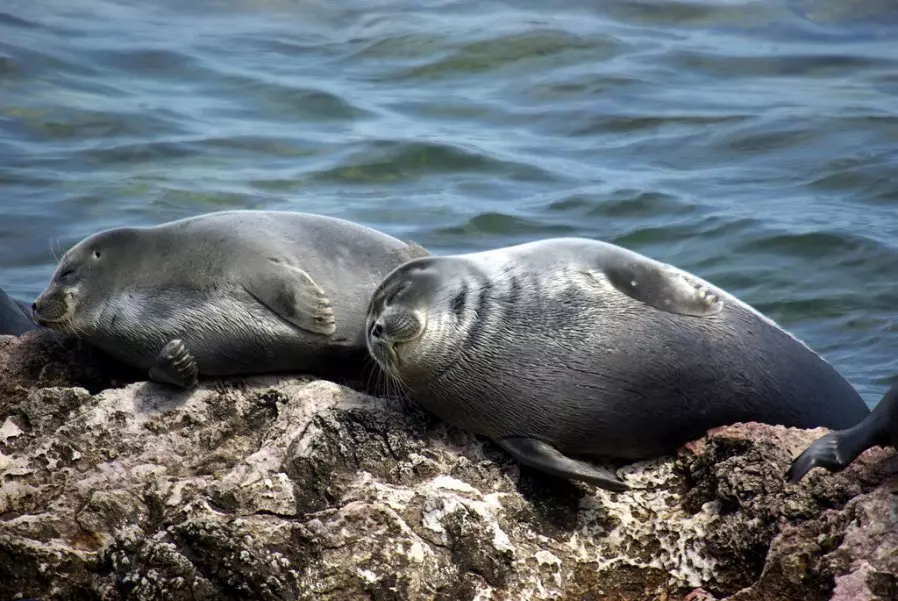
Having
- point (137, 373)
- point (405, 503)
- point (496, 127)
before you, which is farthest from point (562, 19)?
point (405, 503)

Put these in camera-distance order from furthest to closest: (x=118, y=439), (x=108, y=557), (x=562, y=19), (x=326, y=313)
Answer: (x=562, y=19) → (x=326, y=313) → (x=118, y=439) → (x=108, y=557)

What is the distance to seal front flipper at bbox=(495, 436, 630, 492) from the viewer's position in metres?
4.83

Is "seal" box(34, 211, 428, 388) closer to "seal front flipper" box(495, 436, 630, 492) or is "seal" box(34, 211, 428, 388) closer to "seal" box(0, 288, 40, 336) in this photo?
"seal front flipper" box(495, 436, 630, 492)

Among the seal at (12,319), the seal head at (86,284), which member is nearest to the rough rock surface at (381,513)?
the seal head at (86,284)

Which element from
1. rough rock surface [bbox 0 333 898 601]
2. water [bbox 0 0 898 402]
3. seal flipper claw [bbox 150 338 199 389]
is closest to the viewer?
rough rock surface [bbox 0 333 898 601]

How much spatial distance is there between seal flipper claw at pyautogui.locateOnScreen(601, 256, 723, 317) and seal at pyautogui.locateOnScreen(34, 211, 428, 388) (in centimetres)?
108

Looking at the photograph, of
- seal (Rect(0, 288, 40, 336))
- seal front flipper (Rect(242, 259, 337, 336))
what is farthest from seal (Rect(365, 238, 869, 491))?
seal (Rect(0, 288, 40, 336))

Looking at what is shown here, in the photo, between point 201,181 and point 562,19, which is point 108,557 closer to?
point 201,181

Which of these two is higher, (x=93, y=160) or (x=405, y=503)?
(x=405, y=503)

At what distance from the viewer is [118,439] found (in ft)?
17.0

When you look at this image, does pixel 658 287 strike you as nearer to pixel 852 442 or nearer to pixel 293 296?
pixel 852 442

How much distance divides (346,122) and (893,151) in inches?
208

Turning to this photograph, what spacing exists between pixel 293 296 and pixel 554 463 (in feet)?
4.65

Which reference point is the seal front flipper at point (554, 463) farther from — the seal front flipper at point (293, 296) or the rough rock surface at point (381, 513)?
the seal front flipper at point (293, 296)
